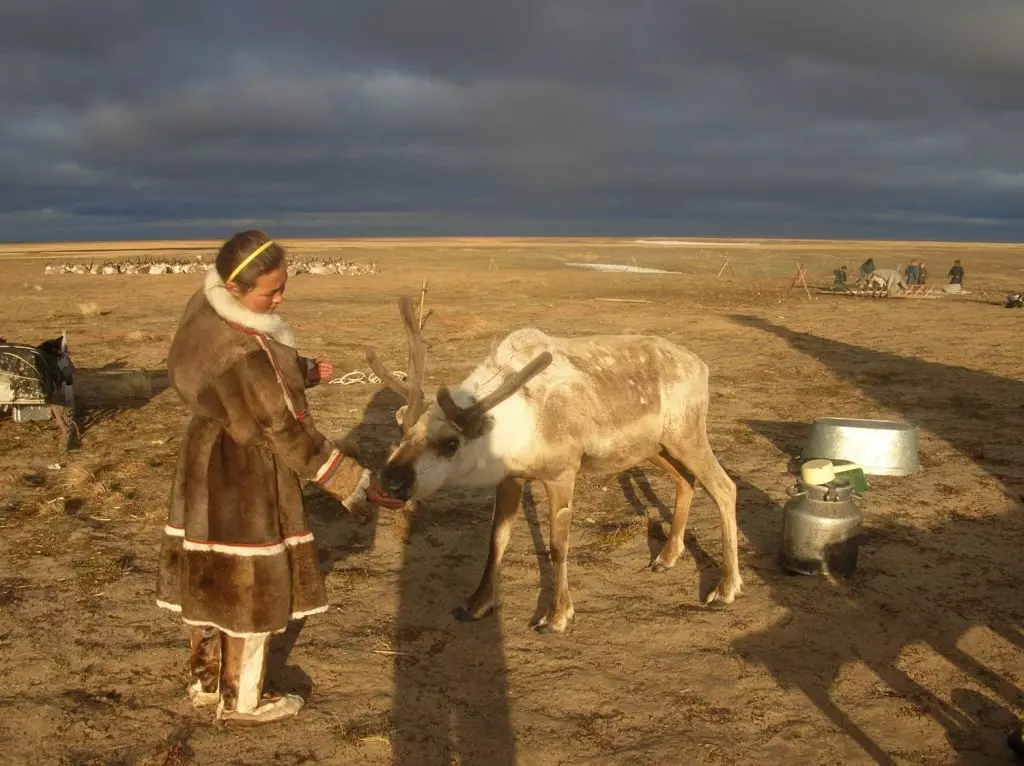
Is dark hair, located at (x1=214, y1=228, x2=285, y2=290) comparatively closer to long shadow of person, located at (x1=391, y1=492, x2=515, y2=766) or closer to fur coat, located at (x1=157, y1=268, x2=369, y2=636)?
fur coat, located at (x1=157, y1=268, x2=369, y2=636)

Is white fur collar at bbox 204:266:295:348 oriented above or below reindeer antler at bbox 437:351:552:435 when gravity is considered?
above

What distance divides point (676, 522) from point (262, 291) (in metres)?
4.08

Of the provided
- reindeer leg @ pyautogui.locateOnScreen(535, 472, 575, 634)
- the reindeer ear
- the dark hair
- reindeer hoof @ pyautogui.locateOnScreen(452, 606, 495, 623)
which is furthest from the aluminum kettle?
the dark hair

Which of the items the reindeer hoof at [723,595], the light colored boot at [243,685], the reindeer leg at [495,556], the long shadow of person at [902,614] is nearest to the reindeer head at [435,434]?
the reindeer leg at [495,556]

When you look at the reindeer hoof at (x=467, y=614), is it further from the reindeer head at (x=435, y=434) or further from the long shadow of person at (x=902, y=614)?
the long shadow of person at (x=902, y=614)

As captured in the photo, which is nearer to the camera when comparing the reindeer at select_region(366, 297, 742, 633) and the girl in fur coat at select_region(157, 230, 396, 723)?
the girl in fur coat at select_region(157, 230, 396, 723)

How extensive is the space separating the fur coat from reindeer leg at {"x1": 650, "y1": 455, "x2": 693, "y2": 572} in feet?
10.6

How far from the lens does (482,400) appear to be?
15.6 feet

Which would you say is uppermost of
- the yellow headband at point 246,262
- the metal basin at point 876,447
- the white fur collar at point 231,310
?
the yellow headband at point 246,262

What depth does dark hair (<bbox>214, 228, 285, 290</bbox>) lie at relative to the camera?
348 cm

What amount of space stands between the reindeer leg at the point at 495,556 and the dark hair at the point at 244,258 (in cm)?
251

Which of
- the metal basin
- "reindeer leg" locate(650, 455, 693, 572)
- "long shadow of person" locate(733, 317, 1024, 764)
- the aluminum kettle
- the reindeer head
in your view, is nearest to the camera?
"long shadow of person" locate(733, 317, 1024, 764)

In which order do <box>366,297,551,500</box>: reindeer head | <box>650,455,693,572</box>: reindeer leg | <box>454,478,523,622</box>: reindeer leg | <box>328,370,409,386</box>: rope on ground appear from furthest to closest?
<box>328,370,409,386</box>: rope on ground < <box>650,455,693,572</box>: reindeer leg < <box>454,478,523,622</box>: reindeer leg < <box>366,297,551,500</box>: reindeer head

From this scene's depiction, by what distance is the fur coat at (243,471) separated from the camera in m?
3.48
